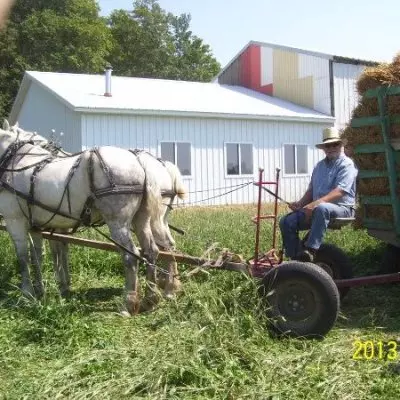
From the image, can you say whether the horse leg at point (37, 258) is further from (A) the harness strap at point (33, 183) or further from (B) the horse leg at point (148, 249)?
(B) the horse leg at point (148, 249)

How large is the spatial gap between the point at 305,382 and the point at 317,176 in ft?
8.48

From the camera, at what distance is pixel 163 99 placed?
20.1m

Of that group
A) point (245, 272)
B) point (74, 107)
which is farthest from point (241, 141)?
point (245, 272)

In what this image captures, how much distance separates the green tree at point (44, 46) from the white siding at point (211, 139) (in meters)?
16.0

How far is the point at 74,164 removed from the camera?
6.06 metres

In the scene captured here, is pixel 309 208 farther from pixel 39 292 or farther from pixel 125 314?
pixel 39 292

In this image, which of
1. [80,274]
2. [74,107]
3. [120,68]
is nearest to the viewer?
[80,274]

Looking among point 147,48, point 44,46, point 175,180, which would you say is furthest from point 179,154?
point 147,48

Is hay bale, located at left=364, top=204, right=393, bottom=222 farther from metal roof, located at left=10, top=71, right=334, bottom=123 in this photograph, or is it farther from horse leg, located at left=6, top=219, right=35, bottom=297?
metal roof, located at left=10, top=71, right=334, bottom=123

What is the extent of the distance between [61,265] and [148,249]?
1.34m

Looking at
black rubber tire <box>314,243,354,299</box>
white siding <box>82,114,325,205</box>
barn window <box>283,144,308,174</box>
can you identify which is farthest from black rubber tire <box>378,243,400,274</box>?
barn window <box>283,144,308,174</box>

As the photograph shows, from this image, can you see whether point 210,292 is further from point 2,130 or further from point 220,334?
point 2,130

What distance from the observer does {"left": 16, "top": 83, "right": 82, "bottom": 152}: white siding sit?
1814 cm

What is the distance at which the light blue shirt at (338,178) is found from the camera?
A: 17.8 ft
